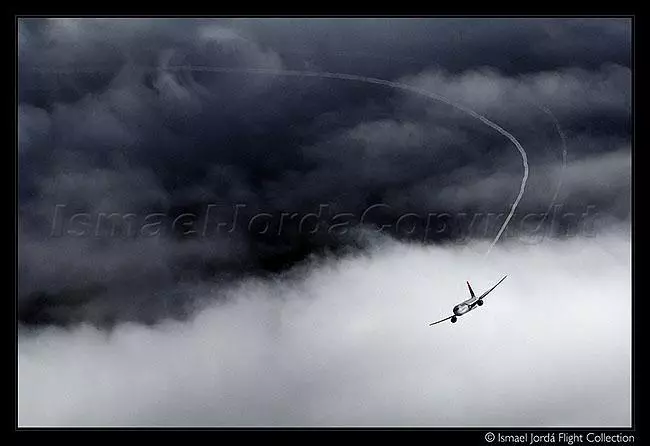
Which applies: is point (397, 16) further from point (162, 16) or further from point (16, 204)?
point (16, 204)

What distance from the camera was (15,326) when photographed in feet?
221

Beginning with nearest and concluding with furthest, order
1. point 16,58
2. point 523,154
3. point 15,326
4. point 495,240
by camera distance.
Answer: point 15,326 < point 16,58 < point 495,240 < point 523,154

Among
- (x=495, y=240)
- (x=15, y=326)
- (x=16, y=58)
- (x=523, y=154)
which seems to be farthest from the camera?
(x=523, y=154)

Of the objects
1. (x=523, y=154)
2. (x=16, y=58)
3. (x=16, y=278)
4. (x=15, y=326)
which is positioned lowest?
(x=15, y=326)

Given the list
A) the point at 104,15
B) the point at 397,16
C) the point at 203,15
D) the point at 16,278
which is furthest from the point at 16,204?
the point at 397,16

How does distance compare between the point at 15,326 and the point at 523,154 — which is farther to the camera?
the point at 523,154

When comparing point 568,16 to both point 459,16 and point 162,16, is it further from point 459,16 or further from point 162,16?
point 162,16

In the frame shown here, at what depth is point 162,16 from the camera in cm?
6900

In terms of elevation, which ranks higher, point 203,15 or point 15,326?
point 203,15

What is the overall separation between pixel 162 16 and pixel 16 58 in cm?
1519

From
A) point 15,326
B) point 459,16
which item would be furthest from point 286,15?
point 15,326

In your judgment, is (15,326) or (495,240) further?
(495,240)

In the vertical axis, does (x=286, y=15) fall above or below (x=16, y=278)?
above

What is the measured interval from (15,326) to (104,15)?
1142 inches
